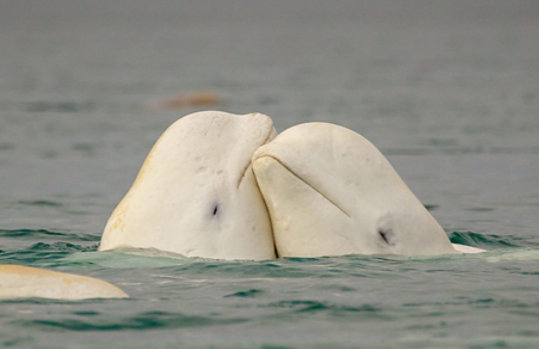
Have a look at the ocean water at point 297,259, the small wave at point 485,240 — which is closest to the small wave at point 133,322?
the ocean water at point 297,259

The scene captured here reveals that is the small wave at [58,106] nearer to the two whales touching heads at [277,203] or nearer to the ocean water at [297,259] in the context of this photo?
the ocean water at [297,259]

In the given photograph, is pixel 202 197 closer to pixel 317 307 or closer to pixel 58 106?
pixel 317 307

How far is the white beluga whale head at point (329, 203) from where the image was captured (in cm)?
958

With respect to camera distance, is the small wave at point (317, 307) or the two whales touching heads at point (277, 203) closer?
the small wave at point (317, 307)

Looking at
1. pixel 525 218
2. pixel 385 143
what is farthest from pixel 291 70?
pixel 525 218

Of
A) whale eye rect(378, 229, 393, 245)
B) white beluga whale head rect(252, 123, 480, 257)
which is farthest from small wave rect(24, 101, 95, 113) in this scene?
whale eye rect(378, 229, 393, 245)

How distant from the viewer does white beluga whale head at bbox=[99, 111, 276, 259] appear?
9.56 meters

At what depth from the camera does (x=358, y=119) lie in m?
28.9

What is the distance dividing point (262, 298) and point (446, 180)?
10.6 m

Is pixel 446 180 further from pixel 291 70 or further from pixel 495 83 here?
pixel 291 70

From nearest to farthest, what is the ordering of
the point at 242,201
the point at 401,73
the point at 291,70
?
1. the point at 242,201
2. the point at 401,73
3. the point at 291,70

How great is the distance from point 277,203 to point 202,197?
58 cm

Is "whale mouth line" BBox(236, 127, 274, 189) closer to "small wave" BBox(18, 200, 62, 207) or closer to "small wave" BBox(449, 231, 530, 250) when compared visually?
"small wave" BBox(449, 231, 530, 250)

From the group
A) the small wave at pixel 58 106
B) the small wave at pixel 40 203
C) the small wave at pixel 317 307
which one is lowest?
the small wave at pixel 317 307
